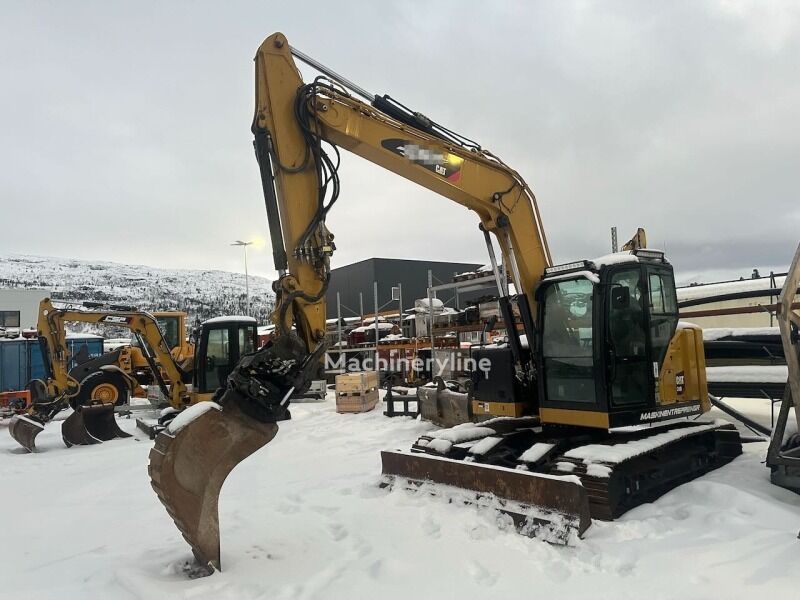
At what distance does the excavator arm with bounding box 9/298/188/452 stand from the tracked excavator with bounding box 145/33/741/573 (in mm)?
7396

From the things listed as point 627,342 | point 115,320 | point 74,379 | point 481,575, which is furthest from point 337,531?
point 74,379

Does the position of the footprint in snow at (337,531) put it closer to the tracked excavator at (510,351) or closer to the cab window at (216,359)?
the tracked excavator at (510,351)

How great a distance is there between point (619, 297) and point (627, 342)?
1.57 feet

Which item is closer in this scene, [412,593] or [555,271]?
[412,593]

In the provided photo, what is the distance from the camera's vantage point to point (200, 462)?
152 inches

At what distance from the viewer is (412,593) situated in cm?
364

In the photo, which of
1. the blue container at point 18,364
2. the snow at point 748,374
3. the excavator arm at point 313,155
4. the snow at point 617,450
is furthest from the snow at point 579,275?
the blue container at point 18,364

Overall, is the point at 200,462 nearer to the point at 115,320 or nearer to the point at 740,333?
the point at 740,333

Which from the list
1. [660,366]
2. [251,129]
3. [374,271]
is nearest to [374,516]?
[660,366]

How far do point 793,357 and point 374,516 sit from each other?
12.4 feet

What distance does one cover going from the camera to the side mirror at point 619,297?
5594mm

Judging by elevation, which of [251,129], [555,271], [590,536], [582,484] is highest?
[251,129]

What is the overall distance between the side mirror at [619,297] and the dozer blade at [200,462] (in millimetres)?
3546

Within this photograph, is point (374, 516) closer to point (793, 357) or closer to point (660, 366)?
point (660, 366)
